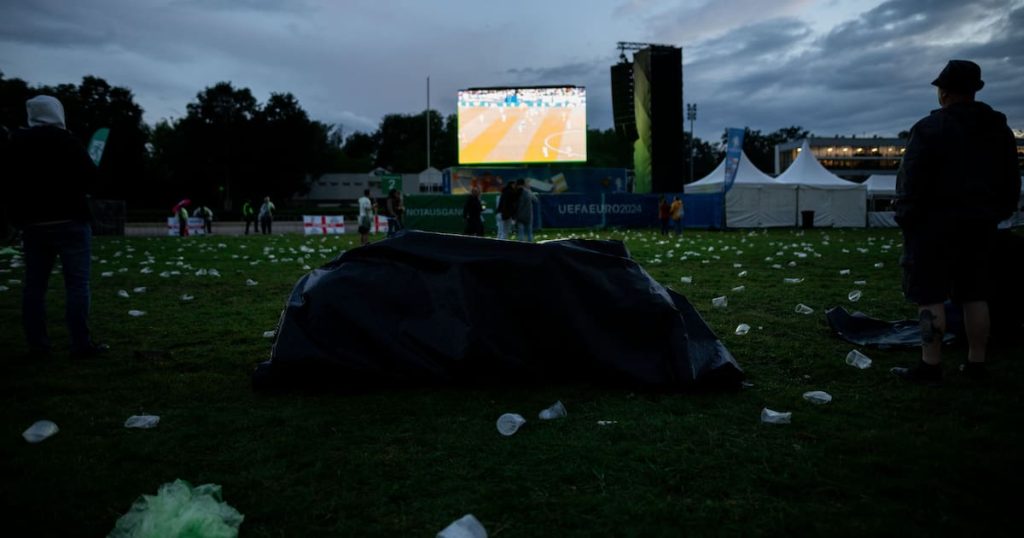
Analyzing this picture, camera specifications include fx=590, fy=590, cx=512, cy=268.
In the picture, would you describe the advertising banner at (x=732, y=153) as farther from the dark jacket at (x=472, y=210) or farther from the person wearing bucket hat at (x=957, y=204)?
the person wearing bucket hat at (x=957, y=204)

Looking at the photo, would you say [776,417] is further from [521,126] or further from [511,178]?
[511,178]

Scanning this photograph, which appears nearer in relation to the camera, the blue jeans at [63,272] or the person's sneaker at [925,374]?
the person's sneaker at [925,374]

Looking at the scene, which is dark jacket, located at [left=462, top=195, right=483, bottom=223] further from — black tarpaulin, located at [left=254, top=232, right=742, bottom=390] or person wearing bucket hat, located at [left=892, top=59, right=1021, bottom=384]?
person wearing bucket hat, located at [left=892, top=59, right=1021, bottom=384]

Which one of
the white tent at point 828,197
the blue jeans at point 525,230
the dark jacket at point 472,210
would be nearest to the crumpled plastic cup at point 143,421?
the blue jeans at point 525,230

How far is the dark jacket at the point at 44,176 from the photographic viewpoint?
4266mm

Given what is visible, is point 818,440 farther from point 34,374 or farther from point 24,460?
point 34,374

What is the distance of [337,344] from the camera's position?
354 centimetres

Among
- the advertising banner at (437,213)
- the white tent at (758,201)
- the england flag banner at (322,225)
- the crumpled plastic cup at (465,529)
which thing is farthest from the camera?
the white tent at (758,201)

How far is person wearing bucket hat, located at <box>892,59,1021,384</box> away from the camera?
348 centimetres

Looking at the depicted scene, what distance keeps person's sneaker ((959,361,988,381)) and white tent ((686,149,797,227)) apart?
80.2ft

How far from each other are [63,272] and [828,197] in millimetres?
30374

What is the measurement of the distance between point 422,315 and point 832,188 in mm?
29314

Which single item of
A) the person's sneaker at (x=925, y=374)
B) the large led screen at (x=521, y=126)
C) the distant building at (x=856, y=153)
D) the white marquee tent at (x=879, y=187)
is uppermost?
the distant building at (x=856, y=153)

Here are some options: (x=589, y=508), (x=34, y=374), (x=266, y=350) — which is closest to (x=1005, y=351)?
(x=589, y=508)
